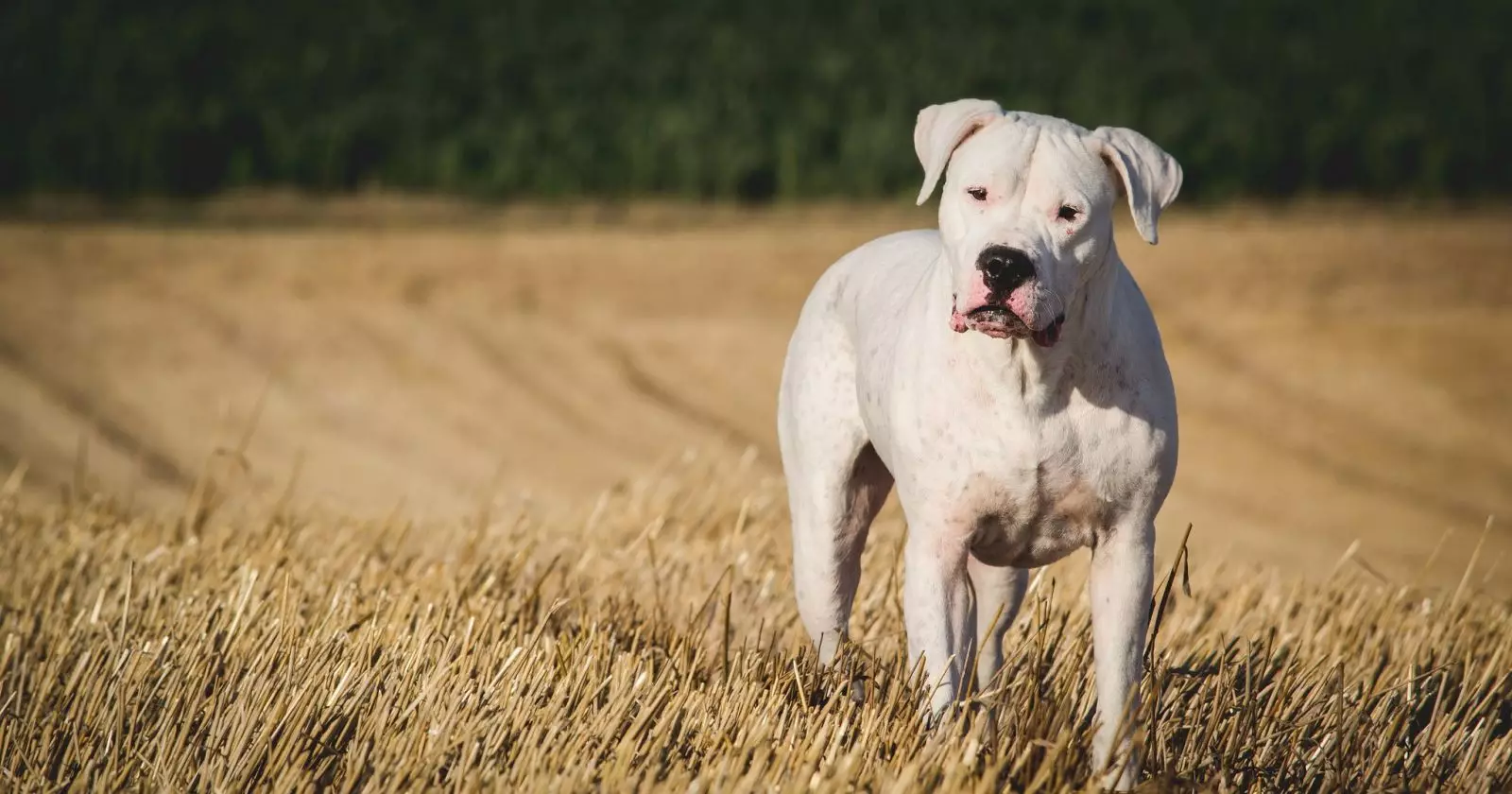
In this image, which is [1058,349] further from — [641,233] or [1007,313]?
[641,233]

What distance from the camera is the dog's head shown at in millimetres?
3963

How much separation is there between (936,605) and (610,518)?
136 inches

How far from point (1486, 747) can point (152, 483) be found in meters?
8.03

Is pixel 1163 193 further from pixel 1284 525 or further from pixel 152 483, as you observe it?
pixel 152 483

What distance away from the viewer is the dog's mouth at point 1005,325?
13.0 ft

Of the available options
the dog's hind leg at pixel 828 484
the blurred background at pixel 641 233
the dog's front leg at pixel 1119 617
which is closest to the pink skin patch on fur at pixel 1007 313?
the dog's front leg at pixel 1119 617

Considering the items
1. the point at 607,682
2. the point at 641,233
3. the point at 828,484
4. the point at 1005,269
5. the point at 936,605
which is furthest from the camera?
the point at 641,233

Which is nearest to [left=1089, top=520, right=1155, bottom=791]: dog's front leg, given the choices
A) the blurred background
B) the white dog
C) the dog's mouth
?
the white dog

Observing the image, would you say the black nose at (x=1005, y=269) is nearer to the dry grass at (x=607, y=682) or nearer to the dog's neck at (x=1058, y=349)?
the dog's neck at (x=1058, y=349)

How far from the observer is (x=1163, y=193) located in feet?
13.9

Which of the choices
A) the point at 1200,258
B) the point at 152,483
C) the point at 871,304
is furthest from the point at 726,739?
the point at 1200,258

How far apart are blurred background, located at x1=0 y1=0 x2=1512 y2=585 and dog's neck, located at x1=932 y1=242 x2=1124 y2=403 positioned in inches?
143

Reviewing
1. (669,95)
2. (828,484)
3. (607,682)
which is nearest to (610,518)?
(828,484)

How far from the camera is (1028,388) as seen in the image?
4.27m
